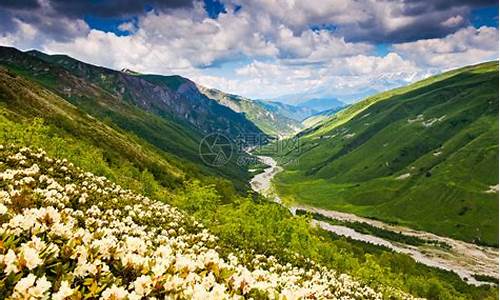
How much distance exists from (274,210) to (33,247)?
63887 millimetres

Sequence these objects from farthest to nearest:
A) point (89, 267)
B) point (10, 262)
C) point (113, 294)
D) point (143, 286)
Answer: point (89, 267) < point (143, 286) < point (113, 294) < point (10, 262)

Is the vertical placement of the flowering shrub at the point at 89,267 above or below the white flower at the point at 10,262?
below

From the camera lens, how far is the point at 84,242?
8.15 meters

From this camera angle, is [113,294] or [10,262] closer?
[10,262]

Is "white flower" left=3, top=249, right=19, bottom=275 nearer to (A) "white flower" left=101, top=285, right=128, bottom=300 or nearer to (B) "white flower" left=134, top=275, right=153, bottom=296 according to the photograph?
(A) "white flower" left=101, top=285, right=128, bottom=300

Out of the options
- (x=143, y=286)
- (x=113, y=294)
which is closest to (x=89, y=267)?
(x=143, y=286)

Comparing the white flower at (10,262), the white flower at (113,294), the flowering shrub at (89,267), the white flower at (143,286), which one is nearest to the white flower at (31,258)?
the flowering shrub at (89,267)

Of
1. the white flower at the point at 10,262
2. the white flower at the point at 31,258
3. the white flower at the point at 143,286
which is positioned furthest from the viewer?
the white flower at the point at 143,286

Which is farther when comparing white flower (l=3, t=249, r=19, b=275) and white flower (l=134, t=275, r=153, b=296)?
white flower (l=134, t=275, r=153, b=296)

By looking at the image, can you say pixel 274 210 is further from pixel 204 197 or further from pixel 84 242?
pixel 84 242

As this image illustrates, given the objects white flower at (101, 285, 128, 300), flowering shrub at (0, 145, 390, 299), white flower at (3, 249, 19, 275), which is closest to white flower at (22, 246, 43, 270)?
flowering shrub at (0, 145, 390, 299)

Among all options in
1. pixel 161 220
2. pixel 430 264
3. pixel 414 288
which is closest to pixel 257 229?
pixel 161 220

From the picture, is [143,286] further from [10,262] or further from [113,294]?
[10,262]

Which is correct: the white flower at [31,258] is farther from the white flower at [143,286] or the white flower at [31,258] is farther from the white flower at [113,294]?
the white flower at [143,286]
